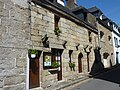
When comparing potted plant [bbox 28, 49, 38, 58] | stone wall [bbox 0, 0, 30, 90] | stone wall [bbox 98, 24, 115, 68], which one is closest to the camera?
stone wall [bbox 0, 0, 30, 90]

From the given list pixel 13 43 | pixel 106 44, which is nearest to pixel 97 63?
pixel 106 44

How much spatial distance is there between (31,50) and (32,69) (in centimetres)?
A: 106

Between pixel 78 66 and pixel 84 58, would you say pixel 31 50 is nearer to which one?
pixel 78 66

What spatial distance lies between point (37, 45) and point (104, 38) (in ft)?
45.1

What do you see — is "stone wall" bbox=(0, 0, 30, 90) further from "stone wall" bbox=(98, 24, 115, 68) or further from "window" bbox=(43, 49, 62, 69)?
"stone wall" bbox=(98, 24, 115, 68)

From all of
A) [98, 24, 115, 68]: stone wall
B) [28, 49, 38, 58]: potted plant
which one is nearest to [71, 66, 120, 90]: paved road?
[28, 49, 38, 58]: potted plant

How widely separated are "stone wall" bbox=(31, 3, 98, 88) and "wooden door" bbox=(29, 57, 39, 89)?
257mm

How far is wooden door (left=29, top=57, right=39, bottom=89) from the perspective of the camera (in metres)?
7.81

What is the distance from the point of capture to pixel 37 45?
→ 8.13 m

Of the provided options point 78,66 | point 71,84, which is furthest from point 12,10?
point 78,66

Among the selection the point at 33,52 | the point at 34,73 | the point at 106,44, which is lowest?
the point at 34,73

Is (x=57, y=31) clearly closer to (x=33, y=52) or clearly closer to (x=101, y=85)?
(x=33, y=52)

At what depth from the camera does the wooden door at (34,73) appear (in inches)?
307

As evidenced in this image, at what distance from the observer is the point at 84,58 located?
1343 centimetres
